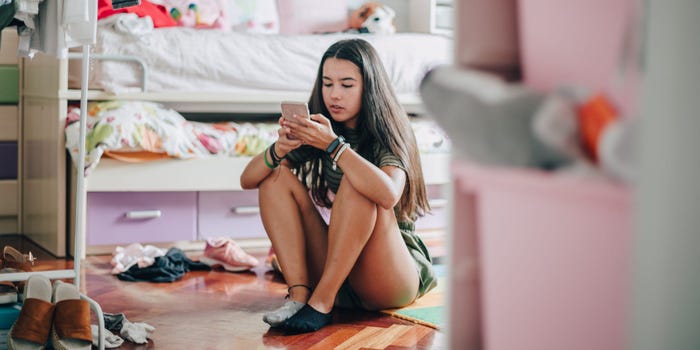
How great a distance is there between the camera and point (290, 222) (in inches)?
81.2

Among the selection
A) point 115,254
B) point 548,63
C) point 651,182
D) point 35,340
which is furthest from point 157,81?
point 651,182

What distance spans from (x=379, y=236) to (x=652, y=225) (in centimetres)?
142

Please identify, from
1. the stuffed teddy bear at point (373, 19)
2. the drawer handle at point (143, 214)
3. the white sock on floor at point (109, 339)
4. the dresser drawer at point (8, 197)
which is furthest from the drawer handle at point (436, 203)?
the white sock on floor at point (109, 339)

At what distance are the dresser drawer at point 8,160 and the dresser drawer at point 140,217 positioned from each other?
0.64m

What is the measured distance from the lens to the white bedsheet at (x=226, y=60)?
296cm

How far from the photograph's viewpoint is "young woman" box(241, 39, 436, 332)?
195 cm

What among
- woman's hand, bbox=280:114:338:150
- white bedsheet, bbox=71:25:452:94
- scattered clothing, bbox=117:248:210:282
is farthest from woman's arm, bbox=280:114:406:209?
white bedsheet, bbox=71:25:452:94

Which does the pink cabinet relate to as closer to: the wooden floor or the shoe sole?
the wooden floor

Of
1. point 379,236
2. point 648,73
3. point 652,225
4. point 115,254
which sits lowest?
point 115,254

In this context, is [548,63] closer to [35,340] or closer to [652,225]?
[652,225]

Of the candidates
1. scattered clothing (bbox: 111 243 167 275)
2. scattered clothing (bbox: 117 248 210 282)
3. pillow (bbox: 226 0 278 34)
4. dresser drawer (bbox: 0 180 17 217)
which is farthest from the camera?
pillow (bbox: 226 0 278 34)

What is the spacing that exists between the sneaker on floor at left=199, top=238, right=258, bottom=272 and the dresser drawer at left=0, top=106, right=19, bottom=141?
3.66 feet

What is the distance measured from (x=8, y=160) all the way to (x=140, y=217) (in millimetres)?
772

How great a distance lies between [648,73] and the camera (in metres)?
0.61
